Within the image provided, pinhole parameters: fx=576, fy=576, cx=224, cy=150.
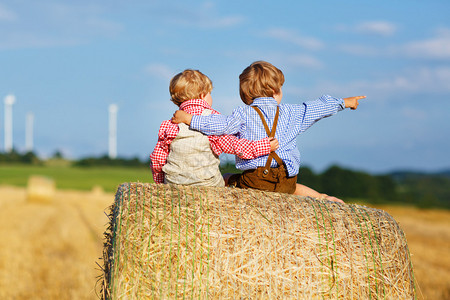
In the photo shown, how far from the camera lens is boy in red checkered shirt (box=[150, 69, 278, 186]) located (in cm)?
491

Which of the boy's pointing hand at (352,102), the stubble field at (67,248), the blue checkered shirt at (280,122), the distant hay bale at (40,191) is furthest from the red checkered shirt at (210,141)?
the distant hay bale at (40,191)

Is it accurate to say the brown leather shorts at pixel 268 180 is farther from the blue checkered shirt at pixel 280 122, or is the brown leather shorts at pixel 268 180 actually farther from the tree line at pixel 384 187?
the tree line at pixel 384 187

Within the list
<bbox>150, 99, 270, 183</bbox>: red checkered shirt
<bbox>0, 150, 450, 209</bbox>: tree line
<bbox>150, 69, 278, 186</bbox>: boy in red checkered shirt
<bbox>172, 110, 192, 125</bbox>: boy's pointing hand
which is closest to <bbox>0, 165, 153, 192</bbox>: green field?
<bbox>0, 150, 450, 209</bbox>: tree line

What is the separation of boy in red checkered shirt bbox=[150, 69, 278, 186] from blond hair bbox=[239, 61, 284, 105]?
0.42 m

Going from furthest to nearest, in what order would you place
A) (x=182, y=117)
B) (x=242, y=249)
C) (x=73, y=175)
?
1. (x=73, y=175)
2. (x=182, y=117)
3. (x=242, y=249)

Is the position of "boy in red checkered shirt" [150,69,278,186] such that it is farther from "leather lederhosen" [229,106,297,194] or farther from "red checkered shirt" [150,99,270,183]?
"leather lederhosen" [229,106,297,194]

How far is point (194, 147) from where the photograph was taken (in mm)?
4914

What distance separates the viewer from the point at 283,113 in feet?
17.0

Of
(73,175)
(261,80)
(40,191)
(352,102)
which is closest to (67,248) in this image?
(261,80)

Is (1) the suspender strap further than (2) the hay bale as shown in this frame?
Yes

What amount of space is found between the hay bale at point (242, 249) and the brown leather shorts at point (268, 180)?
0.39 metres

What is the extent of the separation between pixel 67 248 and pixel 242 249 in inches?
475

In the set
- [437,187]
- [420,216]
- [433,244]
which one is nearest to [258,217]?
[433,244]

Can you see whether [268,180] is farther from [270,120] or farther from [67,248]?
[67,248]
